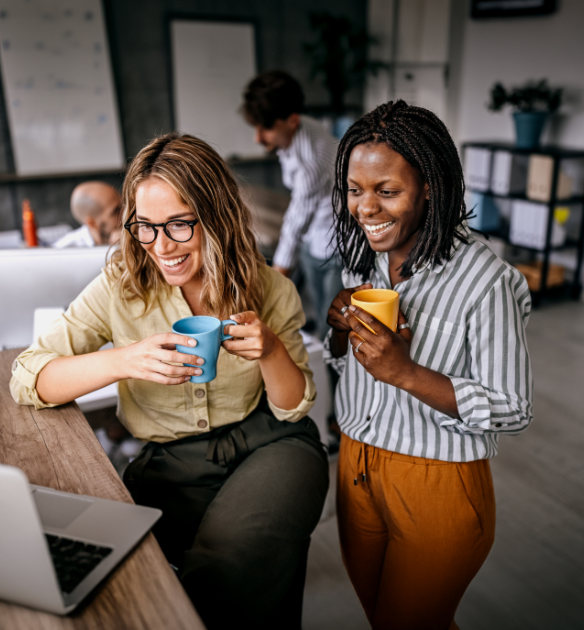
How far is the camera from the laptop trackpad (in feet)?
2.81

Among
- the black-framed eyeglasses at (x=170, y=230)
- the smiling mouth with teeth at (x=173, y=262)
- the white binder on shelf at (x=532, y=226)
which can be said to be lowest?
the white binder on shelf at (x=532, y=226)

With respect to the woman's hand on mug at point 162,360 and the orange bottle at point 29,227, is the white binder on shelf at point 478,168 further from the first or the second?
the woman's hand on mug at point 162,360

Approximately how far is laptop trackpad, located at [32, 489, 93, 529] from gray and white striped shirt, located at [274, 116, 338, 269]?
1.85 meters

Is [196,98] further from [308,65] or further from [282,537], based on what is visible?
[282,537]

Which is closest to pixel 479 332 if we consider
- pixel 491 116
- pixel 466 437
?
pixel 466 437

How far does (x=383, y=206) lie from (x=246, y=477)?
609mm

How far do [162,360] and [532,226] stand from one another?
386 centimetres

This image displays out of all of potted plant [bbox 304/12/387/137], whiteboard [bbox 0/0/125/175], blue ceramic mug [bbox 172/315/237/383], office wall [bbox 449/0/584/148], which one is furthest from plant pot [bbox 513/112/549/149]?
blue ceramic mug [bbox 172/315/237/383]

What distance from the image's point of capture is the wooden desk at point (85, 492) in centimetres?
71

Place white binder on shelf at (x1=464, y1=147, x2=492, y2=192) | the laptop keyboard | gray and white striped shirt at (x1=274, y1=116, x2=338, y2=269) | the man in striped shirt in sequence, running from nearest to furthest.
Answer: the laptop keyboard
the man in striped shirt
gray and white striped shirt at (x1=274, y1=116, x2=338, y2=269)
white binder on shelf at (x1=464, y1=147, x2=492, y2=192)

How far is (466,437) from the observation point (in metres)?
1.10

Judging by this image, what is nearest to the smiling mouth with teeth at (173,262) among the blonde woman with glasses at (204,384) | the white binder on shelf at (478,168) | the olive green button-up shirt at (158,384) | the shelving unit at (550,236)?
the blonde woman with glasses at (204,384)

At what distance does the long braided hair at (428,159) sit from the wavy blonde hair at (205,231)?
11.2 inches

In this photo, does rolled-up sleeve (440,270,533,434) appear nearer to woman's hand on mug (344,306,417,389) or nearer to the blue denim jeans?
woman's hand on mug (344,306,417,389)
